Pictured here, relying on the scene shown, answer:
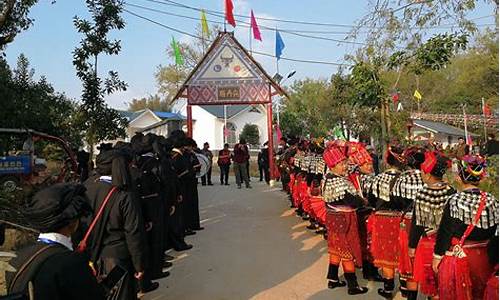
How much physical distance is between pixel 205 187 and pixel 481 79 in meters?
29.8

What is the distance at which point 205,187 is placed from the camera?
18.6 metres

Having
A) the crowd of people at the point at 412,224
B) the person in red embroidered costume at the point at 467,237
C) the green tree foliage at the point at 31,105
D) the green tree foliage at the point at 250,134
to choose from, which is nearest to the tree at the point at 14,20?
the green tree foliage at the point at 31,105

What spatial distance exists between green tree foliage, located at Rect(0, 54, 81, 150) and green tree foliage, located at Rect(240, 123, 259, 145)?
29.7m

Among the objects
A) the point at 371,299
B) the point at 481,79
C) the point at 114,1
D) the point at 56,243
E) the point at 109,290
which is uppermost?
the point at 481,79

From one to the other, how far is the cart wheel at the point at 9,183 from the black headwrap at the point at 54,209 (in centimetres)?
788

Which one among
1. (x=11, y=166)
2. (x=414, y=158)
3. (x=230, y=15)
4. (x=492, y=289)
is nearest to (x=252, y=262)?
(x=414, y=158)

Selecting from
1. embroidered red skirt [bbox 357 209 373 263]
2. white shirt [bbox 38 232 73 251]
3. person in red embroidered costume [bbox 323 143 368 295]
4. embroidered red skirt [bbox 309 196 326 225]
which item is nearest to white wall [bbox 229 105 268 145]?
embroidered red skirt [bbox 309 196 326 225]

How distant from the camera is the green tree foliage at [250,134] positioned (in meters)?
42.0

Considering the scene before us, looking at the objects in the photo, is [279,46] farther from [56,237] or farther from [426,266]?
[56,237]

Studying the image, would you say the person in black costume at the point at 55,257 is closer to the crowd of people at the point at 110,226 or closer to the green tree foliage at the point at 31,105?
the crowd of people at the point at 110,226

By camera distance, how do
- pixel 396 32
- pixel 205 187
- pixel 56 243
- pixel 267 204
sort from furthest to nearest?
pixel 205 187 → pixel 267 204 → pixel 396 32 → pixel 56 243

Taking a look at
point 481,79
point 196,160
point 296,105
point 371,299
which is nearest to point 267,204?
point 196,160

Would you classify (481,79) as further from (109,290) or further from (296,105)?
(109,290)

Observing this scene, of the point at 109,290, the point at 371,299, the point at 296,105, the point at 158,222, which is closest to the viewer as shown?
the point at 109,290
